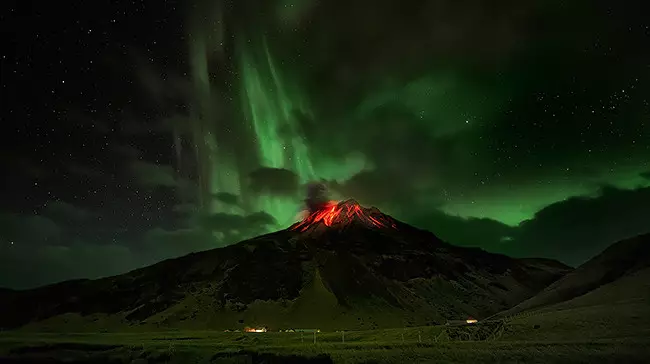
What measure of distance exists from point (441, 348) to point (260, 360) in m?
35.2

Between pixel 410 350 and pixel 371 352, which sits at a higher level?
pixel 371 352

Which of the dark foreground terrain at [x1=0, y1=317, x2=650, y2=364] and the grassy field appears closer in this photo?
the grassy field

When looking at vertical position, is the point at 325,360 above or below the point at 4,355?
below

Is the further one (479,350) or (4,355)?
(4,355)

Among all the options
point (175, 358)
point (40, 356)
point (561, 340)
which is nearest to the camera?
point (561, 340)

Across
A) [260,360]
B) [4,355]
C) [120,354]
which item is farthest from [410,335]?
[4,355]

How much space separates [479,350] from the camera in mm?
95062

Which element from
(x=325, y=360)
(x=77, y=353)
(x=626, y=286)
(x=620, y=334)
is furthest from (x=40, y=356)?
(x=626, y=286)

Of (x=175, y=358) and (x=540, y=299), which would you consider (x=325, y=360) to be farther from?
(x=540, y=299)

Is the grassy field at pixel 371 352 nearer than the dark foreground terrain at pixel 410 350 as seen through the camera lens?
Yes

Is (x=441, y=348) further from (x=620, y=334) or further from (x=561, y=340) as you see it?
(x=620, y=334)

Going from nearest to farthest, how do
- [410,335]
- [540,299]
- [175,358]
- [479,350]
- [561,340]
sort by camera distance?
[479,350], [561,340], [175,358], [410,335], [540,299]

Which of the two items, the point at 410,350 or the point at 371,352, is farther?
the point at 371,352

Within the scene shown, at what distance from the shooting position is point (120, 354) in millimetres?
124938
